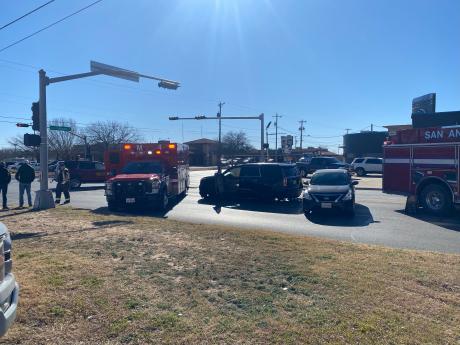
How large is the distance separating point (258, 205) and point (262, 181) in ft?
3.40

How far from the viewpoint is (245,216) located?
1337 centimetres

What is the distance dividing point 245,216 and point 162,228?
431 centimetres

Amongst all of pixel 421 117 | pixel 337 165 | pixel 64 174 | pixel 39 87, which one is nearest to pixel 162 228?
pixel 39 87

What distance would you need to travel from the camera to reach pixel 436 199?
509 inches

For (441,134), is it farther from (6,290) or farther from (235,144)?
(235,144)

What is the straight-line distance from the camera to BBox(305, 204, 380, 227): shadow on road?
463 inches

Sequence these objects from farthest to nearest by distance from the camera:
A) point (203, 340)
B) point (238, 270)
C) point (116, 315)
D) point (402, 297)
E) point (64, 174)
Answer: point (64, 174), point (238, 270), point (402, 297), point (116, 315), point (203, 340)

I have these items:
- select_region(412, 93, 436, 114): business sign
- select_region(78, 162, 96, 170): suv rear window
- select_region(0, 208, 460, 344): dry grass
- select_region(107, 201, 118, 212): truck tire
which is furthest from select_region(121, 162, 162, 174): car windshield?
select_region(412, 93, 436, 114): business sign

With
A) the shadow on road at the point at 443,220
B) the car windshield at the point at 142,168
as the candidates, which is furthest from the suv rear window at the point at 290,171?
the car windshield at the point at 142,168

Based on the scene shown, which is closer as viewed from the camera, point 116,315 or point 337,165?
point 116,315

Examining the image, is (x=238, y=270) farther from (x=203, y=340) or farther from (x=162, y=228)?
(x=162, y=228)

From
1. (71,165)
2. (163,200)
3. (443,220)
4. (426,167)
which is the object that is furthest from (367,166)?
(163,200)

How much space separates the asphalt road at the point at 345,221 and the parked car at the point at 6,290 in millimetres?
7336

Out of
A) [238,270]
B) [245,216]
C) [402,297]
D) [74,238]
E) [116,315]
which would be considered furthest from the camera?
[245,216]
